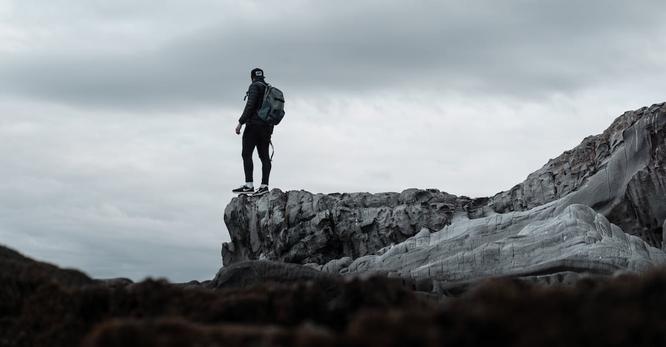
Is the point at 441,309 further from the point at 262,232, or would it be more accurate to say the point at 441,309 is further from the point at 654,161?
the point at 262,232

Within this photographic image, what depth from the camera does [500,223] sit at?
31.0 metres

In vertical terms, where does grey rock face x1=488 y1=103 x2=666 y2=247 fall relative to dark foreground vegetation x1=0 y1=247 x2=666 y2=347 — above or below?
above

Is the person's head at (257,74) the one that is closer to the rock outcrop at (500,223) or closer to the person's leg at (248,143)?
the person's leg at (248,143)

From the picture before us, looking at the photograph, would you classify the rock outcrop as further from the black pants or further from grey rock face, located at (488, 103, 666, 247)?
the black pants

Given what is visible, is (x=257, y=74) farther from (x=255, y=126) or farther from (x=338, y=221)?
(x=338, y=221)

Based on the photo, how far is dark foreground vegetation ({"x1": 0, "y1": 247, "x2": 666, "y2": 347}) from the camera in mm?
7469

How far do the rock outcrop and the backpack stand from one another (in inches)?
121

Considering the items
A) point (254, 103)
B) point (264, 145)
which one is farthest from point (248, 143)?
point (254, 103)

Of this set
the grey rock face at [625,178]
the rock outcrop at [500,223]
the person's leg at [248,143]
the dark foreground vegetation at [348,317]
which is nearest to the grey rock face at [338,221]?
the rock outcrop at [500,223]

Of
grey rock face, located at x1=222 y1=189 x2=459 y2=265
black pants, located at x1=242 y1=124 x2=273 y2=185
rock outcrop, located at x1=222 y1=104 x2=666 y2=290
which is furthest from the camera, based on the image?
black pants, located at x1=242 y1=124 x2=273 y2=185

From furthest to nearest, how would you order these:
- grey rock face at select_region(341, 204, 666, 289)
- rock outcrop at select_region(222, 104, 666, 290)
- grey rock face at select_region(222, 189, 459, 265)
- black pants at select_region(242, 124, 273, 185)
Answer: black pants at select_region(242, 124, 273, 185)
grey rock face at select_region(222, 189, 459, 265)
rock outcrop at select_region(222, 104, 666, 290)
grey rock face at select_region(341, 204, 666, 289)

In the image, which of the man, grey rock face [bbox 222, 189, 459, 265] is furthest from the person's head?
grey rock face [bbox 222, 189, 459, 265]

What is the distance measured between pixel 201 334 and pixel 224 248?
35352mm

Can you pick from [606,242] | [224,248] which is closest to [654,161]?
[606,242]
